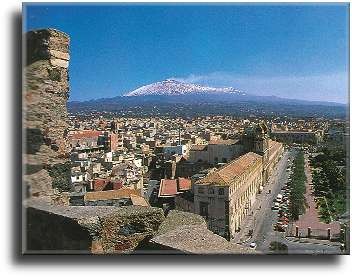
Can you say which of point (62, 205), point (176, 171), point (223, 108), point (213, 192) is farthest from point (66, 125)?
point (176, 171)

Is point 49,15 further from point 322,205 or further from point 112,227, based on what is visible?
point 322,205

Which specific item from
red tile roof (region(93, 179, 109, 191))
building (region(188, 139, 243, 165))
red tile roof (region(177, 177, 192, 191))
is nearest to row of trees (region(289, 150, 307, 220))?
red tile roof (region(177, 177, 192, 191))

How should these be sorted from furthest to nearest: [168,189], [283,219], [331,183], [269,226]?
1. [168,189]
2. [283,219]
3. [269,226]
4. [331,183]

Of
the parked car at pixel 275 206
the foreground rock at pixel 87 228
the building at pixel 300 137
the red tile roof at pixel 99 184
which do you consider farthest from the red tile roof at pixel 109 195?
the foreground rock at pixel 87 228

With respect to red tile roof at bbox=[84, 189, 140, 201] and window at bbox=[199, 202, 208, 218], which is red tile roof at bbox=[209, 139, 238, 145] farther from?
window at bbox=[199, 202, 208, 218]

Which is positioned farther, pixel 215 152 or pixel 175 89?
pixel 215 152

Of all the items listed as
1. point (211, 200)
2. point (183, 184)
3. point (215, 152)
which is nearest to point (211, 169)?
point (183, 184)

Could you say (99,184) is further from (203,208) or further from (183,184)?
(203,208)
